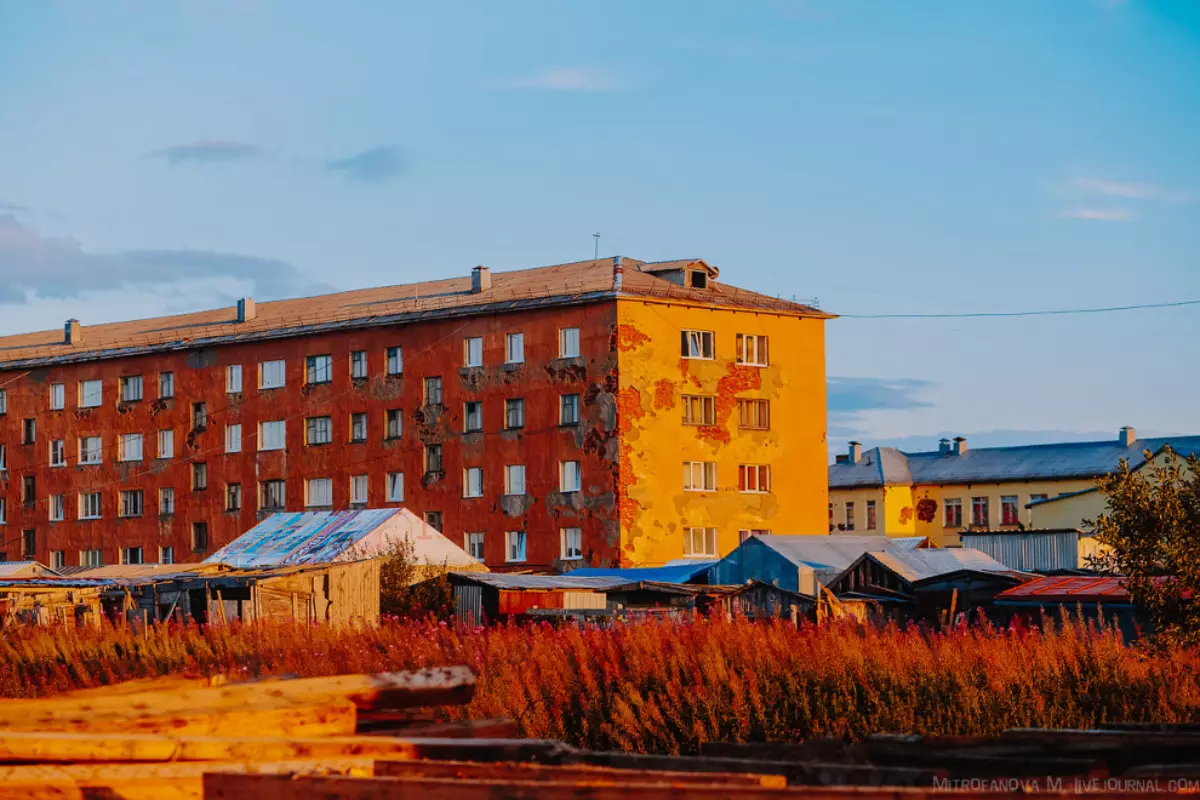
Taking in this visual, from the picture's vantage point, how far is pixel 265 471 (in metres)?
62.3

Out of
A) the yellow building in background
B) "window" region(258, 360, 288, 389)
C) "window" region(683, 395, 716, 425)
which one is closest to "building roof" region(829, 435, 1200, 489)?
the yellow building in background

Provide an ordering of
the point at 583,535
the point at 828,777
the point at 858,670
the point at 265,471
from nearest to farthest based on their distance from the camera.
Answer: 1. the point at 828,777
2. the point at 858,670
3. the point at 583,535
4. the point at 265,471

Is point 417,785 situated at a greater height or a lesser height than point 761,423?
lesser

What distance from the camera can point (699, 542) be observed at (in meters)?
55.8

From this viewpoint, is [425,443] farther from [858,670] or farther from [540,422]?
[858,670]

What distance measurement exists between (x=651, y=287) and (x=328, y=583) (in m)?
23.2

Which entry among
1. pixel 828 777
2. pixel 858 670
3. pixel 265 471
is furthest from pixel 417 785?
pixel 265 471

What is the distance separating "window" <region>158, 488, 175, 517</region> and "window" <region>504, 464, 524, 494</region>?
52.6 ft

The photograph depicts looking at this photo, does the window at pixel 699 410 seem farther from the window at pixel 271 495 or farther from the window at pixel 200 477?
the window at pixel 200 477

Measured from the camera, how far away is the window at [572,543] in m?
54.5

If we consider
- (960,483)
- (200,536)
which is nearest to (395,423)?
(200,536)

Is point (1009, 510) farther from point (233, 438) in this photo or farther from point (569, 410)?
point (233, 438)

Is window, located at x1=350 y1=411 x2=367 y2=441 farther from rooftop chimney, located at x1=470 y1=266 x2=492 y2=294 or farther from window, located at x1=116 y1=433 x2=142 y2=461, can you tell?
window, located at x1=116 y1=433 x2=142 y2=461

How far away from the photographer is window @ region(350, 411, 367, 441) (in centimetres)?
6056
